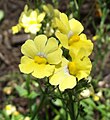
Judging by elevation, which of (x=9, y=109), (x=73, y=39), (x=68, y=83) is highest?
(x=73, y=39)

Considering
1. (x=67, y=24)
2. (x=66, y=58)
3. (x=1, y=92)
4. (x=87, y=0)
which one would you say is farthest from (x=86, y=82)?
(x=87, y=0)

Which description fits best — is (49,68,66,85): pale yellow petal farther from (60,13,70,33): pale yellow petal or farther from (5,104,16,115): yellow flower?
(5,104,16,115): yellow flower

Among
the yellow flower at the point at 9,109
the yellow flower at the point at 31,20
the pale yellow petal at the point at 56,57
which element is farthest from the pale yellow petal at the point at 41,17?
the yellow flower at the point at 9,109

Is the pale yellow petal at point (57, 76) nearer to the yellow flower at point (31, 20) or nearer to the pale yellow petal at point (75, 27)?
the pale yellow petal at point (75, 27)

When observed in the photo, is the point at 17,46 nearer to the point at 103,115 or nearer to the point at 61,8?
the point at 61,8

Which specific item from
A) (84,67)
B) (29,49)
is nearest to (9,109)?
(29,49)

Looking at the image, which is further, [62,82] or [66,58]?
[66,58]

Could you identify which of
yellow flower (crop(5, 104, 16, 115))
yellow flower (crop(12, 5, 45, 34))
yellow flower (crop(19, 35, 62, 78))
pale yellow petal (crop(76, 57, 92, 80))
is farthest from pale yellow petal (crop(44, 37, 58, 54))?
yellow flower (crop(5, 104, 16, 115))

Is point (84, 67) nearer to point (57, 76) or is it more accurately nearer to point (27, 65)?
point (57, 76)
